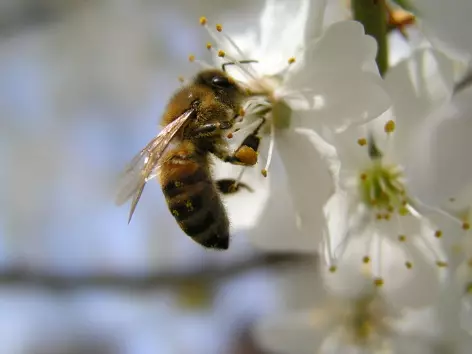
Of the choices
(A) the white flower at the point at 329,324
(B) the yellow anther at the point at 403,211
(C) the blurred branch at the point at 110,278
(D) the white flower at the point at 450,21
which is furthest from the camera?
(C) the blurred branch at the point at 110,278

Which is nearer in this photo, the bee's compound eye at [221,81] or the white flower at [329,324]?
the bee's compound eye at [221,81]

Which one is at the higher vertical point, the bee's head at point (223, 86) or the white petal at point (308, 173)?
the bee's head at point (223, 86)

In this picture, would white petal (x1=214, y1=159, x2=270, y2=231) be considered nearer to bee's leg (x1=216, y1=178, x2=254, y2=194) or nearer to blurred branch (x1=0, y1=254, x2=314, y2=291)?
bee's leg (x1=216, y1=178, x2=254, y2=194)

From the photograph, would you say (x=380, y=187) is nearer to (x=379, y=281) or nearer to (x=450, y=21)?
(x=379, y=281)

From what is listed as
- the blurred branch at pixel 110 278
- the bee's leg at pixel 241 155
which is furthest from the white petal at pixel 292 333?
the blurred branch at pixel 110 278

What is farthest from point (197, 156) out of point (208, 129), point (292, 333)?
point (292, 333)

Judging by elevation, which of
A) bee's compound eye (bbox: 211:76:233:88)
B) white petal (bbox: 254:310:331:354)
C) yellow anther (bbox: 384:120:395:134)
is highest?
bee's compound eye (bbox: 211:76:233:88)

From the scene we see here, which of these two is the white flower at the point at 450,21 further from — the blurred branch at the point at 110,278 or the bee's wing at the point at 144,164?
the blurred branch at the point at 110,278

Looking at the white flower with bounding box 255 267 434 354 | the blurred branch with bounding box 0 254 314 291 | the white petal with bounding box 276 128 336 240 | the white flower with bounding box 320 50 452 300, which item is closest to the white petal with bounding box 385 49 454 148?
the white flower with bounding box 320 50 452 300
